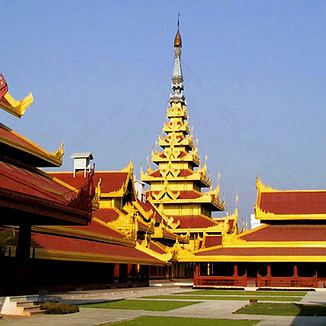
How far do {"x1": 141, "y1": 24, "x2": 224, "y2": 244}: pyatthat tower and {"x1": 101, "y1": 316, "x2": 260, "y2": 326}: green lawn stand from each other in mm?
45508

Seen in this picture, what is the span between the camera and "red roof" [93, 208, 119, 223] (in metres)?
45.1

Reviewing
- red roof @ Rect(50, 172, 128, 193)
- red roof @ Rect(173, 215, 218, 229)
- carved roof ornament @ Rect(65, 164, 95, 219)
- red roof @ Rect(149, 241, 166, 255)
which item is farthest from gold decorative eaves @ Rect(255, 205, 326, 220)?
carved roof ornament @ Rect(65, 164, 95, 219)

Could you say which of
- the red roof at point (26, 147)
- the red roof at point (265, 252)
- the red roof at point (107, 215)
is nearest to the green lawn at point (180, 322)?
the red roof at point (26, 147)

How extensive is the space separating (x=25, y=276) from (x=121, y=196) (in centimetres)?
2885

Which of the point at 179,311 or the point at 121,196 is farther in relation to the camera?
the point at 121,196

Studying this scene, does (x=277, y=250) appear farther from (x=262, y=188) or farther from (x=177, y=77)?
(x=177, y=77)

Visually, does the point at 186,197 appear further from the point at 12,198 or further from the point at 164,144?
the point at 12,198

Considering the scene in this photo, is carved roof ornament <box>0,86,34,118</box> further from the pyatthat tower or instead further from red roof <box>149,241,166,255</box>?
the pyatthat tower

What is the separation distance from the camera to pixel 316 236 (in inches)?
1666

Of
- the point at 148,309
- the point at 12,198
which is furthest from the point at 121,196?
the point at 12,198

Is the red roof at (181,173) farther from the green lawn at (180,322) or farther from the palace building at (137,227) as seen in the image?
the green lawn at (180,322)

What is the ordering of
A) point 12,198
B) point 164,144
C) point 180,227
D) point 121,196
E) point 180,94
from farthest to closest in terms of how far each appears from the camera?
1. point 180,94
2. point 164,144
3. point 180,227
4. point 121,196
5. point 12,198

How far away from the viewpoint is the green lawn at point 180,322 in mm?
15336

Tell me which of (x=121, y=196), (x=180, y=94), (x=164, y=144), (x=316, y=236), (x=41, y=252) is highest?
(x=180, y=94)
